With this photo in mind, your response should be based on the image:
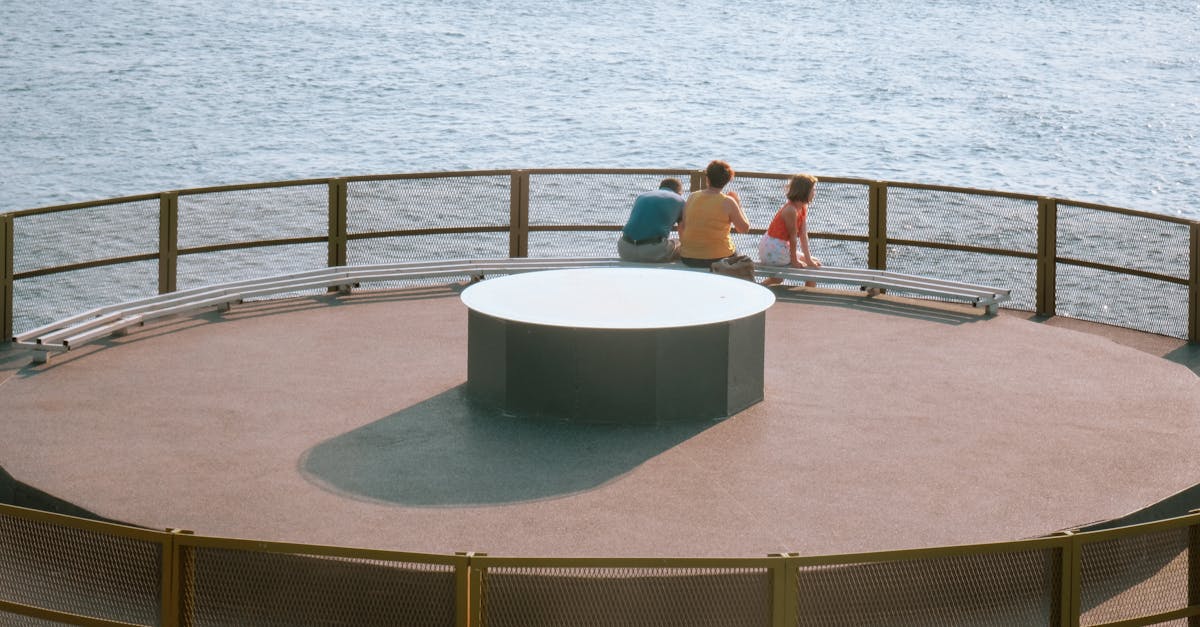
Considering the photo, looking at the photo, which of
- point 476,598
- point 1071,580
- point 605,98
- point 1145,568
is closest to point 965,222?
point 605,98

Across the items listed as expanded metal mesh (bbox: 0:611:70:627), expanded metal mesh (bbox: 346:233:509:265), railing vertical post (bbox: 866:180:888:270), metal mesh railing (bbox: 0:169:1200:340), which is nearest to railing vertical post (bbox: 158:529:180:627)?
expanded metal mesh (bbox: 0:611:70:627)

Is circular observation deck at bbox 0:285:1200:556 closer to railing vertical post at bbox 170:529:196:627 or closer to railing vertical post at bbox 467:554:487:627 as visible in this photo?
railing vertical post at bbox 170:529:196:627

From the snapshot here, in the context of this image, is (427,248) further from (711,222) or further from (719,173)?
(719,173)

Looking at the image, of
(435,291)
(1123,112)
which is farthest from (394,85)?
(435,291)

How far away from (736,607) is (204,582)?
259 cm

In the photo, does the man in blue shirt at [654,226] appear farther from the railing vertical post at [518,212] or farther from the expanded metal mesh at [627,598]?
the expanded metal mesh at [627,598]

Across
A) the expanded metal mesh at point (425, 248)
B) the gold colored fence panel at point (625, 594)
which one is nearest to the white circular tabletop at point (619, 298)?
the gold colored fence panel at point (625, 594)

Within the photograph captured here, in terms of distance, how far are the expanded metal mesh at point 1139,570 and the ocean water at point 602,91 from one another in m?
50.6

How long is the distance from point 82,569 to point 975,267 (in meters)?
42.2

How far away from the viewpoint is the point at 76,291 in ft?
164

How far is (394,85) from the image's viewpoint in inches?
3031

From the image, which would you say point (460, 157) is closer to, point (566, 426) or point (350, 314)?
point (350, 314)

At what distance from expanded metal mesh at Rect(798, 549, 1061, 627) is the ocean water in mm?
51416

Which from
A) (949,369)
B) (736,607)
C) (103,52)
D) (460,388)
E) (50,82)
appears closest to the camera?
(736,607)
